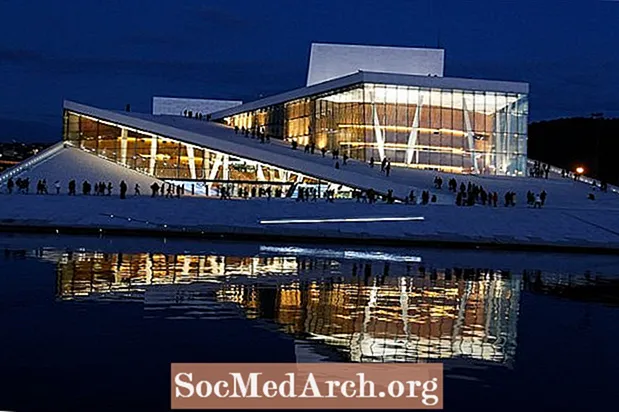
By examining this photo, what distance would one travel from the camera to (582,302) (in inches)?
371

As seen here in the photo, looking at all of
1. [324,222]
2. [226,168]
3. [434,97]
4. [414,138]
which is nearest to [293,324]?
[324,222]

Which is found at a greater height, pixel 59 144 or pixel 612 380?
pixel 59 144

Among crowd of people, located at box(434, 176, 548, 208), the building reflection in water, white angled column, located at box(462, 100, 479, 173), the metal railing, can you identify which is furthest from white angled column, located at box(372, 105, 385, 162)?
the building reflection in water

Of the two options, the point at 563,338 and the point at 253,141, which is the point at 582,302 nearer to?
the point at 563,338

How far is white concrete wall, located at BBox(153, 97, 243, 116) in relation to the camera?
182ft

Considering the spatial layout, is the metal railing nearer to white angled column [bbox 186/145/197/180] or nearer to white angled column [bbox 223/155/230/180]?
white angled column [bbox 186/145/197/180]

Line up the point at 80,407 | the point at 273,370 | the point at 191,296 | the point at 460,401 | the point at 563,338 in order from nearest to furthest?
the point at 80,407 < the point at 460,401 < the point at 273,370 < the point at 563,338 < the point at 191,296

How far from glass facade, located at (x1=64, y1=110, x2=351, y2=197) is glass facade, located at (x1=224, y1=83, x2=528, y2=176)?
4.68m

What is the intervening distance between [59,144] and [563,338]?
1214 inches

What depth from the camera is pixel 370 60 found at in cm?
3862

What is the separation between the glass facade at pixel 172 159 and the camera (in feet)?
98.4

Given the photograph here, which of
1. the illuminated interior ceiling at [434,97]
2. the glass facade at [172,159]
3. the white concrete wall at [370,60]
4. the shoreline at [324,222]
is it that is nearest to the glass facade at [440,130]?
the illuminated interior ceiling at [434,97]

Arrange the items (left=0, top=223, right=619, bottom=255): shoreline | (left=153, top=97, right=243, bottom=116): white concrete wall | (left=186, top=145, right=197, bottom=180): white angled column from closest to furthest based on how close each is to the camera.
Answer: (left=0, top=223, right=619, bottom=255): shoreline < (left=186, top=145, right=197, bottom=180): white angled column < (left=153, top=97, right=243, bottom=116): white concrete wall

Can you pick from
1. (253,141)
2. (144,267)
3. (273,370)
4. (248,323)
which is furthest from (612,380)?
(253,141)
